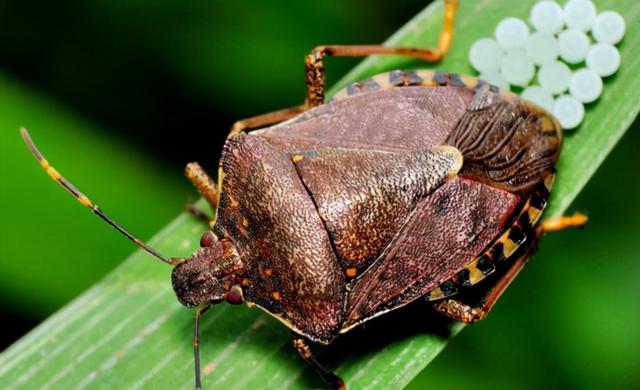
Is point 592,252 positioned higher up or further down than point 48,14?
higher up

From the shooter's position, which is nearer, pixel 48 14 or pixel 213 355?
pixel 213 355

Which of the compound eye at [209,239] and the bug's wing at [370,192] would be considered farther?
the compound eye at [209,239]

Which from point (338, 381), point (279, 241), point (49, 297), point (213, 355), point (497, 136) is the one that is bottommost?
point (49, 297)

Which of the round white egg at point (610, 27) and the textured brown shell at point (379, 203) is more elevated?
the round white egg at point (610, 27)

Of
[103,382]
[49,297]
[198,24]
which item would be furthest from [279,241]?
[198,24]

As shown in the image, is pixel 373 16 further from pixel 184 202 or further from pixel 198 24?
pixel 184 202

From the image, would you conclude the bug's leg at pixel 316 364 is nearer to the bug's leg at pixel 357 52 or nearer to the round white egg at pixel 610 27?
the bug's leg at pixel 357 52

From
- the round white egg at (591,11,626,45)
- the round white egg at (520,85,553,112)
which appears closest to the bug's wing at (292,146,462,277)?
the round white egg at (520,85,553,112)

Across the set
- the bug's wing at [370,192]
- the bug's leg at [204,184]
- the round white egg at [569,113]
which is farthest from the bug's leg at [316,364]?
the round white egg at [569,113]

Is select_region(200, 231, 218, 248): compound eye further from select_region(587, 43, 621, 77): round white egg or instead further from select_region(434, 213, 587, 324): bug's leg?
Result: select_region(587, 43, 621, 77): round white egg
